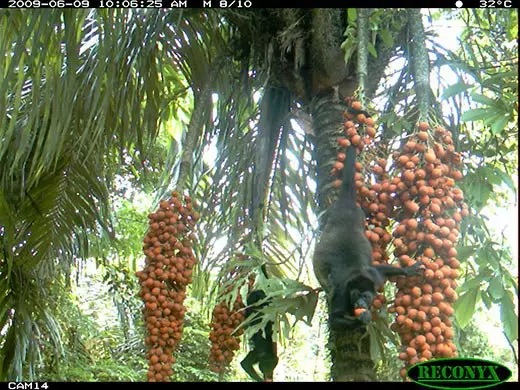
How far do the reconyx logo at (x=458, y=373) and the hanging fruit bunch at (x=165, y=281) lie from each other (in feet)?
2.22

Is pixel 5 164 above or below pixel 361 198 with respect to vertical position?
above

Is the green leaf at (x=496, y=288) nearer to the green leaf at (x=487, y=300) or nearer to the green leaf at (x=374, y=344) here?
the green leaf at (x=487, y=300)

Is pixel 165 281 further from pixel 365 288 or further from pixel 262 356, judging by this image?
pixel 365 288

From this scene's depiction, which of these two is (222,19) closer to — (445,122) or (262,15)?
(262,15)

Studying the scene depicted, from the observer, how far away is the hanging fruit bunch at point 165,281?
164 centimetres

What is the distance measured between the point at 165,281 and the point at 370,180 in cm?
56

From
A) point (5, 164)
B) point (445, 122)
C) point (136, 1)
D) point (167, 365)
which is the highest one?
point (136, 1)

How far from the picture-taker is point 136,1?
1.83 metres

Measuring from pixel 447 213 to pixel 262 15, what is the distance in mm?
941

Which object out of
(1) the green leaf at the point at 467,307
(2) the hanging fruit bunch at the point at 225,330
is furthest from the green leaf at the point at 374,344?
(2) the hanging fruit bunch at the point at 225,330

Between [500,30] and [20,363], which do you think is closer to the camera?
[500,30]

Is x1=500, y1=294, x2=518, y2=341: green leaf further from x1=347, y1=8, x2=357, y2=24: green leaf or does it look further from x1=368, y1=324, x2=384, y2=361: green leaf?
x1=347, y1=8, x2=357, y2=24: green leaf

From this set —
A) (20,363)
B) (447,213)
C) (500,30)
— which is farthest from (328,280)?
(20,363)

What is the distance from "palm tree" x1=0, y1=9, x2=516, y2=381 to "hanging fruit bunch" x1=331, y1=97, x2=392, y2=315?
85mm
